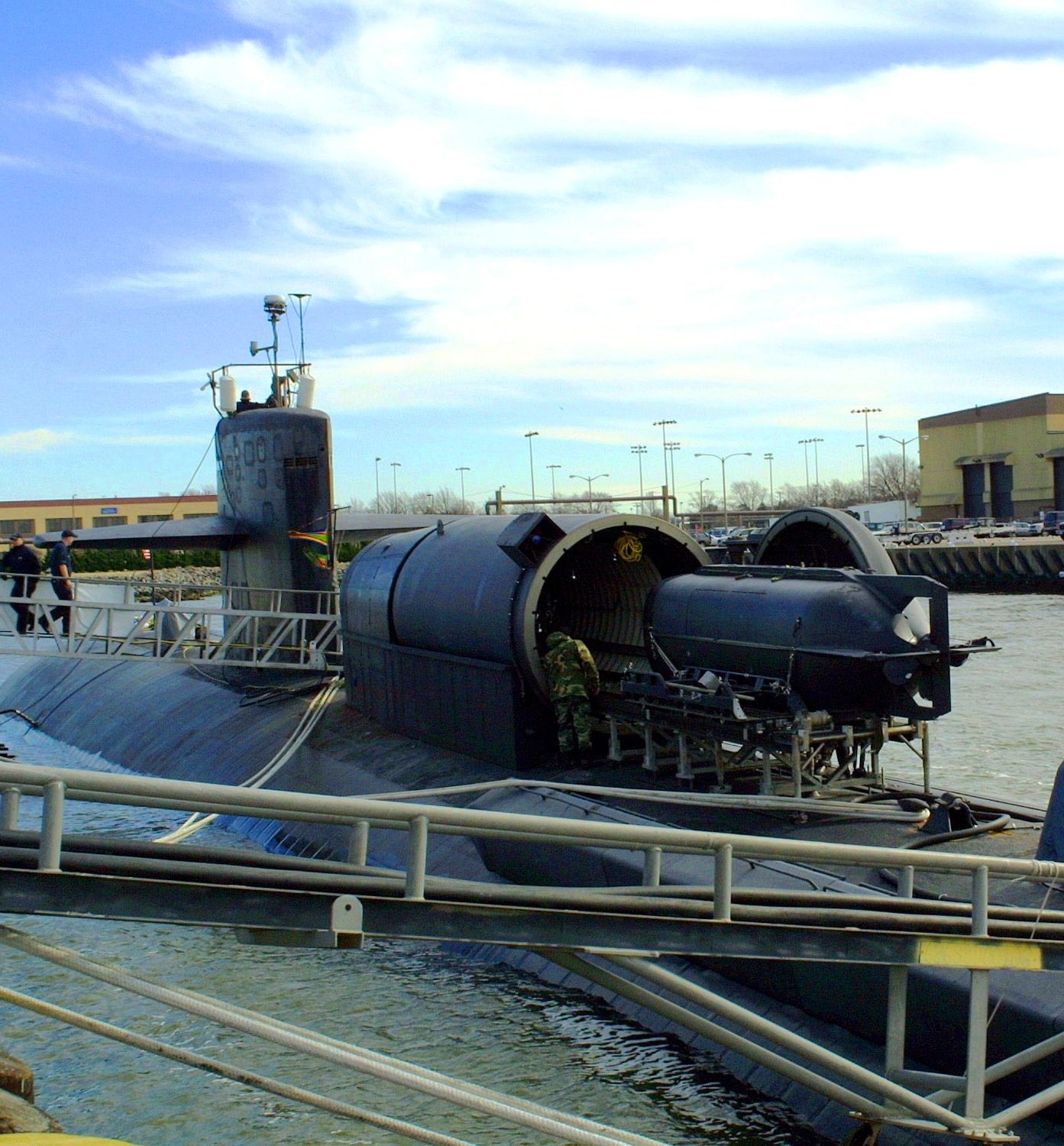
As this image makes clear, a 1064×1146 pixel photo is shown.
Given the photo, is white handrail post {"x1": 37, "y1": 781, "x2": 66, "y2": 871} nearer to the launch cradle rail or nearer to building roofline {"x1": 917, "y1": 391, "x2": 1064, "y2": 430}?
the launch cradle rail

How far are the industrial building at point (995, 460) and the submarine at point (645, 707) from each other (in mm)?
90027

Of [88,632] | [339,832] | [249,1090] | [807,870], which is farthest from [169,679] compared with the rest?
[807,870]

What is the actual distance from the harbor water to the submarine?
0.50 metres

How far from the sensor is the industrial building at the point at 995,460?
329 ft

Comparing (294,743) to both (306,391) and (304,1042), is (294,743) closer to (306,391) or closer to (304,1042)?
(306,391)

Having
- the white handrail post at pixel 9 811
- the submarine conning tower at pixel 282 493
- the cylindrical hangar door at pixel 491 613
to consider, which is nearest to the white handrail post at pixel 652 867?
the white handrail post at pixel 9 811

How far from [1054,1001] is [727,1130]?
102 inches

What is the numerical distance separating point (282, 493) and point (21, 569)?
6456 millimetres

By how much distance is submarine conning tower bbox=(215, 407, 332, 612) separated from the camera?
21.5m

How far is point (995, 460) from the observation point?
103875 mm

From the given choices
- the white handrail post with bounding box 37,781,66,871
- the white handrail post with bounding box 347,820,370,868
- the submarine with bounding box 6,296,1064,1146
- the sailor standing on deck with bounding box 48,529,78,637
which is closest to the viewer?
the white handrail post with bounding box 37,781,66,871

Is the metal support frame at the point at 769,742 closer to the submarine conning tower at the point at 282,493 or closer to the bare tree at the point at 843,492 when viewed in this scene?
the submarine conning tower at the point at 282,493

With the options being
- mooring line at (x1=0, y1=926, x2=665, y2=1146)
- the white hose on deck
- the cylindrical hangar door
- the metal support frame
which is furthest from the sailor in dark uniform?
mooring line at (x1=0, y1=926, x2=665, y2=1146)

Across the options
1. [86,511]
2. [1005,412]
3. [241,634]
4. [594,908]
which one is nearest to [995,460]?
[1005,412]
